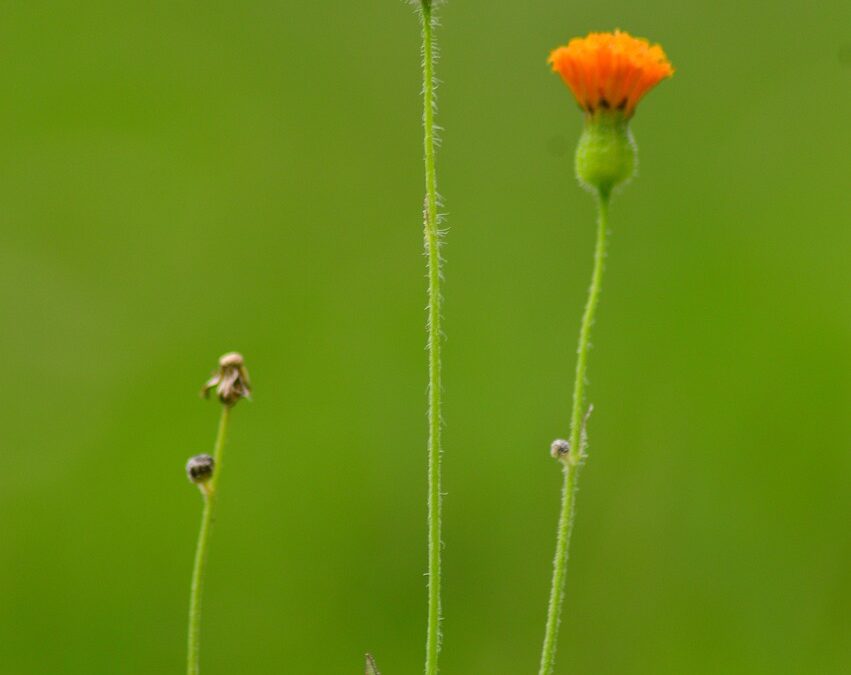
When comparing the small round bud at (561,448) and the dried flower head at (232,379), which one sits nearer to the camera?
the small round bud at (561,448)

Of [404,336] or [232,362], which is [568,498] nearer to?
[232,362]

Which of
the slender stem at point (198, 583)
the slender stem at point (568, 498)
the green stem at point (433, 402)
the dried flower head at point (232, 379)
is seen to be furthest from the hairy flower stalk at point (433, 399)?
the dried flower head at point (232, 379)

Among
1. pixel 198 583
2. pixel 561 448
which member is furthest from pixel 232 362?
pixel 561 448

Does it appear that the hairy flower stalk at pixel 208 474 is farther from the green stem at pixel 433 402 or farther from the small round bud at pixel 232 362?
the green stem at pixel 433 402

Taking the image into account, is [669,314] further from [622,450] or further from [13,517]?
[13,517]

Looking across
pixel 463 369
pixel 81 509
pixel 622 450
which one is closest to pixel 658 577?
pixel 622 450
